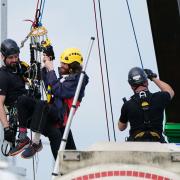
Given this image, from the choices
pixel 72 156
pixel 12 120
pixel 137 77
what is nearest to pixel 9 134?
pixel 12 120

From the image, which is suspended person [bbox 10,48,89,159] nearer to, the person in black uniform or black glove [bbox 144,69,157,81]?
the person in black uniform

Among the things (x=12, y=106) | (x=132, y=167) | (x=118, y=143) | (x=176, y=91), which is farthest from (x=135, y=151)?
(x=176, y=91)

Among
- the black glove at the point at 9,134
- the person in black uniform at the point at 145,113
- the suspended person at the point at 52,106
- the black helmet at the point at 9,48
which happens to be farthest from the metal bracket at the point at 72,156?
the black helmet at the point at 9,48

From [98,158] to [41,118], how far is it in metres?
3.95

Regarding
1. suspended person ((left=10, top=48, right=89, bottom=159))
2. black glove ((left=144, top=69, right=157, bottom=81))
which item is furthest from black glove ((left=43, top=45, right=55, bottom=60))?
black glove ((left=144, top=69, right=157, bottom=81))

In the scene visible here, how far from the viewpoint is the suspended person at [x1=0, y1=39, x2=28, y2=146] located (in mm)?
8203

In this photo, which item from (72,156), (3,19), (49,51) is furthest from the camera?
(3,19)

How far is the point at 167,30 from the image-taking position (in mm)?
9891

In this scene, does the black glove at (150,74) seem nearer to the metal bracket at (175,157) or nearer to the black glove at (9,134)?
the black glove at (9,134)

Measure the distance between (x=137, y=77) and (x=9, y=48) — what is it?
1703 millimetres

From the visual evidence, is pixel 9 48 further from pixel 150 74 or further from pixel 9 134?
pixel 150 74

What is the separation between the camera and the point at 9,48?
8.34 m

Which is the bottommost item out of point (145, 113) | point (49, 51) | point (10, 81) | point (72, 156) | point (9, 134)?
point (9, 134)

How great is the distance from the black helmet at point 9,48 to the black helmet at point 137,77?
1509 mm
